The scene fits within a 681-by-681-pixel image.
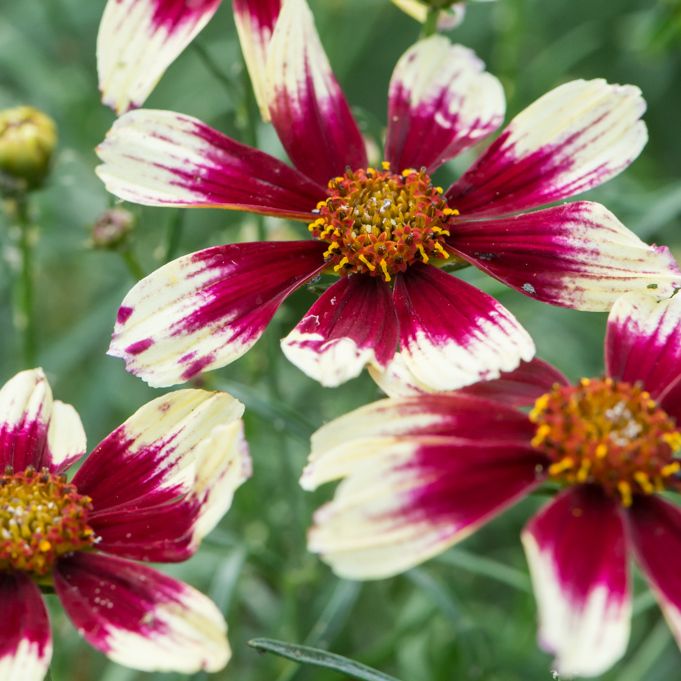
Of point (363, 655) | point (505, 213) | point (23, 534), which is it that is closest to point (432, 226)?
point (505, 213)

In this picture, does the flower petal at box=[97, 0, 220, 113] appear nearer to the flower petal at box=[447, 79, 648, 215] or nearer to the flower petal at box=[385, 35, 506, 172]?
the flower petal at box=[385, 35, 506, 172]

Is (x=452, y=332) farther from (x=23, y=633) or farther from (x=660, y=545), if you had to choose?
(x=23, y=633)

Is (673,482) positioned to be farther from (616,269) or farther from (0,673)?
(0,673)

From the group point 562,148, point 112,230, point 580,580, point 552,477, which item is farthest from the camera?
point 112,230

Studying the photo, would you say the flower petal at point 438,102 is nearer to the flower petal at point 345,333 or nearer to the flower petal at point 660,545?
the flower petal at point 345,333

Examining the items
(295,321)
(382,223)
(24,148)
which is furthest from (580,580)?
(24,148)

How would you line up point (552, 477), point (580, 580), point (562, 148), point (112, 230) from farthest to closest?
point (112, 230) < point (562, 148) < point (552, 477) < point (580, 580)
